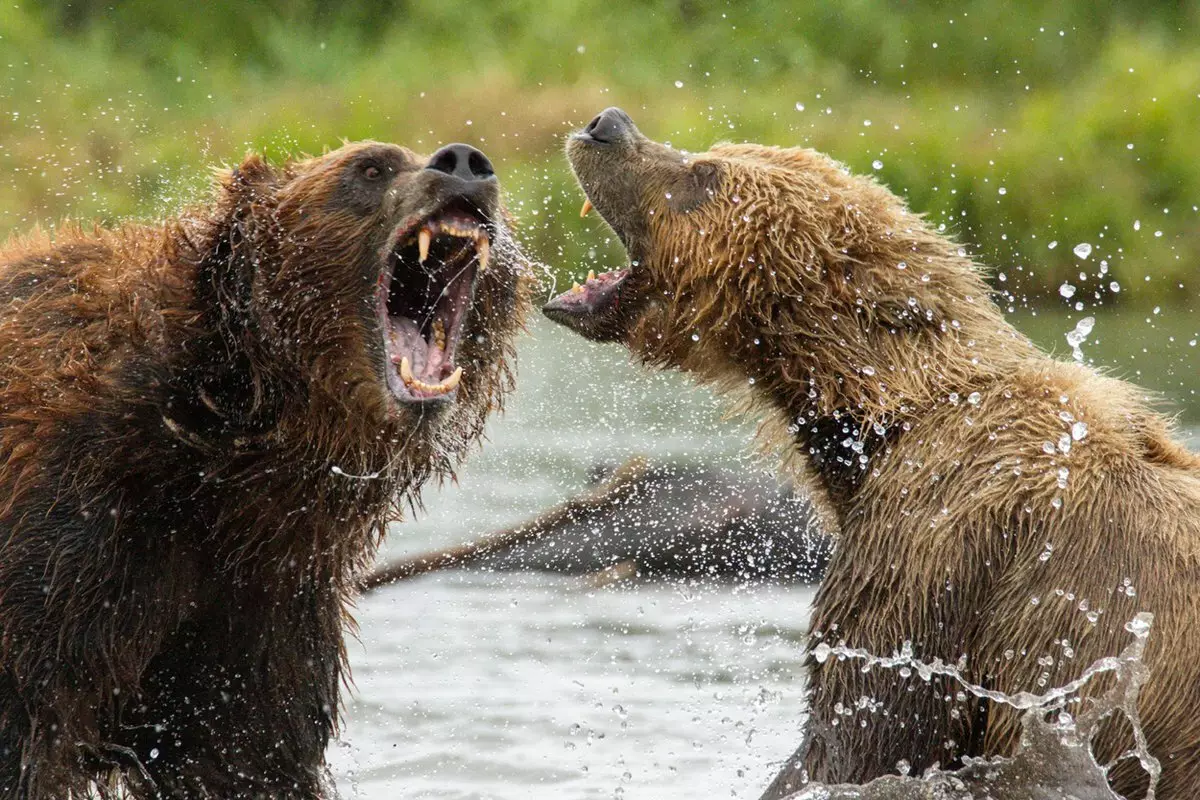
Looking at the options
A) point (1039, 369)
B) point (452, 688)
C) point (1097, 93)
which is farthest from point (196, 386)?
point (1097, 93)

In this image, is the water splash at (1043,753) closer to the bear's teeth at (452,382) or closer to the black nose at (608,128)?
the bear's teeth at (452,382)

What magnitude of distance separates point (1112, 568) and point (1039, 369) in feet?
2.07

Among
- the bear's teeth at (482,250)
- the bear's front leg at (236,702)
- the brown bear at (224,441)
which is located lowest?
the bear's front leg at (236,702)

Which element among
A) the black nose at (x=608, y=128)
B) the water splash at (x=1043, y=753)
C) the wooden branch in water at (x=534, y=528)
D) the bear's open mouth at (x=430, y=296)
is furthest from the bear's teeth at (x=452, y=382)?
the wooden branch in water at (x=534, y=528)

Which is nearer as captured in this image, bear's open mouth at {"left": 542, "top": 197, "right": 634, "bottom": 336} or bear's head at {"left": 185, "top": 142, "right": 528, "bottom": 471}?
bear's head at {"left": 185, "top": 142, "right": 528, "bottom": 471}

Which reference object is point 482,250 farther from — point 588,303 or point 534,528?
point 534,528

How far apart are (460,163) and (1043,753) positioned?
2.03m

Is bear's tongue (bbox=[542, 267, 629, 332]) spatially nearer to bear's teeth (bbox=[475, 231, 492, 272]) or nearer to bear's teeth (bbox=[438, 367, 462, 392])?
bear's teeth (bbox=[475, 231, 492, 272])

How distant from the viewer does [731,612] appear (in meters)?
8.09

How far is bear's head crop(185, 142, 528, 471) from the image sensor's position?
4430 mm

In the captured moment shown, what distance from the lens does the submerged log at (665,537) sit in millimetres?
8578

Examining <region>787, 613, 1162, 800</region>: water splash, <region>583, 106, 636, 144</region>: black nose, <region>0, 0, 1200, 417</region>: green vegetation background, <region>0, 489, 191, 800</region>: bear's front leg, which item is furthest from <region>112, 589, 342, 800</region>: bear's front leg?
<region>0, 0, 1200, 417</region>: green vegetation background

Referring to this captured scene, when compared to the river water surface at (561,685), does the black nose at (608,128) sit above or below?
above

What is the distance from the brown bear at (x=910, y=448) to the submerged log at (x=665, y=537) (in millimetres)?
3760
